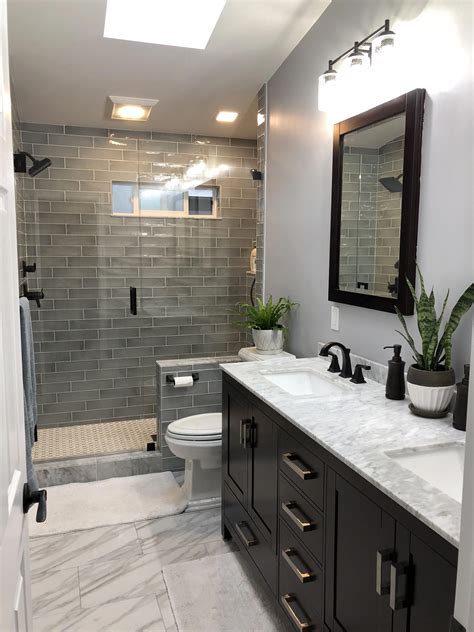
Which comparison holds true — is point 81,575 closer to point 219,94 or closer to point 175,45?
point 175,45

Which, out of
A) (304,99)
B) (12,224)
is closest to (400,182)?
(304,99)

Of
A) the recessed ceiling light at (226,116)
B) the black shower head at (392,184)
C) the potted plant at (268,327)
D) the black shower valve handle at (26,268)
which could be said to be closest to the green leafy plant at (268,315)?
the potted plant at (268,327)

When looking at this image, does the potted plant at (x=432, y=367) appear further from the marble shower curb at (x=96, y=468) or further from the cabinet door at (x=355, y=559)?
the marble shower curb at (x=96, y=468)

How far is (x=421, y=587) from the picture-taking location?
3.64 ft

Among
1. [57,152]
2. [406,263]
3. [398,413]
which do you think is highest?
[57,152]

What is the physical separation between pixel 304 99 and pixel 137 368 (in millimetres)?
2467

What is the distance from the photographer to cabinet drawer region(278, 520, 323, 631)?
5.19 feet

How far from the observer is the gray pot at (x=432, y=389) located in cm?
166

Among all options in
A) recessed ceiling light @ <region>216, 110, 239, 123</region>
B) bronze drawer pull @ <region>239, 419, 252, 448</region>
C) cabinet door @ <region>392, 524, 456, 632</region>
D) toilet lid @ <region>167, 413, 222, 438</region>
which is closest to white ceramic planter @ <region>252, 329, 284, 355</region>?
Answer: toilet lid @ <region>167, 413, 222, 438</region>

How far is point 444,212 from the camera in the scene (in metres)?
1.76

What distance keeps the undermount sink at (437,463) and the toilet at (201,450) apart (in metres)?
1.49

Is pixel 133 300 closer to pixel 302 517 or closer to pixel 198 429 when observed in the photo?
pixel 198 429

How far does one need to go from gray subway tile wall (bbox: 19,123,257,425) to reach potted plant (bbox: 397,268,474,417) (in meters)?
2.49

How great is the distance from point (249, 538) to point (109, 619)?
63cm
